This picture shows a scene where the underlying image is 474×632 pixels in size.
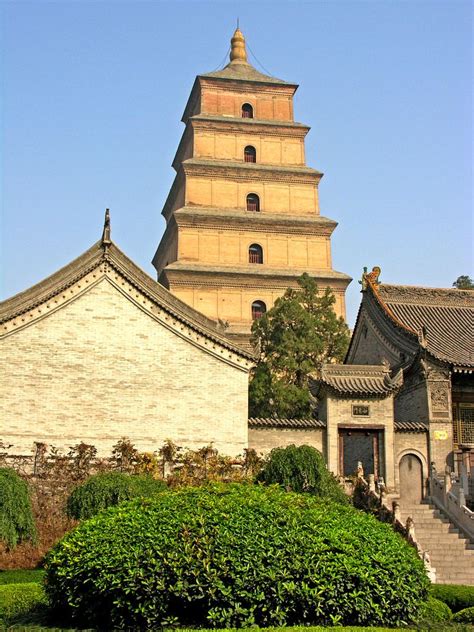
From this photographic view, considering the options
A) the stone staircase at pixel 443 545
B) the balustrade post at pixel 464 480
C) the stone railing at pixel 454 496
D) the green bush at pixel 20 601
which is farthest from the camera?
the balustrade post at pixel 464 480

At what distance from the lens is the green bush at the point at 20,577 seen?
12563 mm

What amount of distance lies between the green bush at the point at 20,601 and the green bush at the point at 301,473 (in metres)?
8.04

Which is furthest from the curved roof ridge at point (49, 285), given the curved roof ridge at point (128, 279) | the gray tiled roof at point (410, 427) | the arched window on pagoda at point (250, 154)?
the arched window on pagoda at point (250, 154)

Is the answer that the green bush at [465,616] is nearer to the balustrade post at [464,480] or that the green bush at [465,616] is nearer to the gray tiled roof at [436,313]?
the balustrade post at [464,480]

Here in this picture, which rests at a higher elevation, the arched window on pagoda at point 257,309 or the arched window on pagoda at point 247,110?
the arched window on pagoda at point 247,110

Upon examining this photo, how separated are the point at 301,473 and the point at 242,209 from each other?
1906cm

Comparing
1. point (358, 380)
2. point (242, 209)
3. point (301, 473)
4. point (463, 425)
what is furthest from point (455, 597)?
point (242, 209)

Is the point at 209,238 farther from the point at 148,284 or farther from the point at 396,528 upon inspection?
the point at 396,528

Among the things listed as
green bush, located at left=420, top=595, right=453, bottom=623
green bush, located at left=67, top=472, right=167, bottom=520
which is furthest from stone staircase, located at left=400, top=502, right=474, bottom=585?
green bush, located at left=420, top=595, right=453, bottom=623

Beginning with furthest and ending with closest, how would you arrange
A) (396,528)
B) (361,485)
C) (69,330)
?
(69,330) < (361,485) < (396,528)

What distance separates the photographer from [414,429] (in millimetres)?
22750

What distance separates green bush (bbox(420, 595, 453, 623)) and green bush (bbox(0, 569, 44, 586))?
5654 mm

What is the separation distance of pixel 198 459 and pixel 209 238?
1504 centimetres

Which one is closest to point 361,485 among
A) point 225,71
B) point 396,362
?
point 396,362
